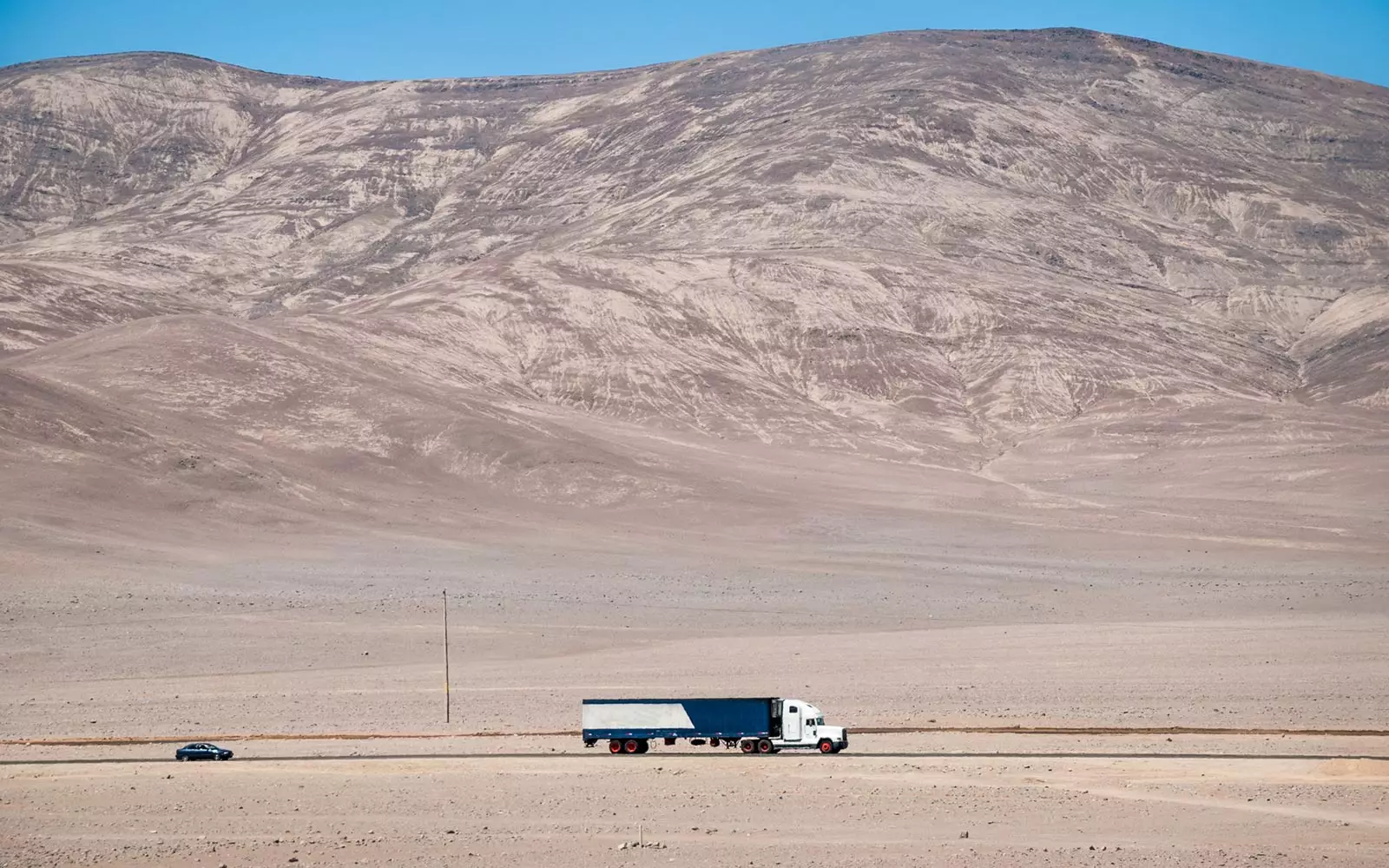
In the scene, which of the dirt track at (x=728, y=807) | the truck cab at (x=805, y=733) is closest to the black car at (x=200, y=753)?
the dirt track at (x=728, y=807)

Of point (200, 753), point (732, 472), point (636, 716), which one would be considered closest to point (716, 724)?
point (636, 716)

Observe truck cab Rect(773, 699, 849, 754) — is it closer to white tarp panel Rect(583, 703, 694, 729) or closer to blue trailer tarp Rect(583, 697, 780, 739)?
blue trailer tarp Rect(583, 697, 780, 739)

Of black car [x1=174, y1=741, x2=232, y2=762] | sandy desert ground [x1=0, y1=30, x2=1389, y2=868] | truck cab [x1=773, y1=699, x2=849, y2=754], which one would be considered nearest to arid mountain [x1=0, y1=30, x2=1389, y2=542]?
sandy desert ground [x1=0, y1=30, x2=1389, y2=868]

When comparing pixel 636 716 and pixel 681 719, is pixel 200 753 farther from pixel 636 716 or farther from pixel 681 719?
pixel 681 719

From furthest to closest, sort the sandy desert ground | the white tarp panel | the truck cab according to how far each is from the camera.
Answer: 1. the white tarp panel
2. the truck cab
3. the sandy desert ground

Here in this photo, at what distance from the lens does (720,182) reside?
150 meters

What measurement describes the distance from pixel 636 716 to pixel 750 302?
8921 cm

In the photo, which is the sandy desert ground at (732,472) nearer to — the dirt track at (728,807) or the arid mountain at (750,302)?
the dirt track at (728,807)

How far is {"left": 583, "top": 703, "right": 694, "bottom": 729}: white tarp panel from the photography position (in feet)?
95.7

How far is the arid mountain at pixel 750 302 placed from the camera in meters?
82.5

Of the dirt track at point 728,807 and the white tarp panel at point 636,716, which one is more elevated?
the white tarp panel at point 636,716

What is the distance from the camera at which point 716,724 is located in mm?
29172

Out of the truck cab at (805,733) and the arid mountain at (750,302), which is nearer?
the truck cab at (805,733)

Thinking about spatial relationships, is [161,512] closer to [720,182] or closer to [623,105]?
[720,182]
